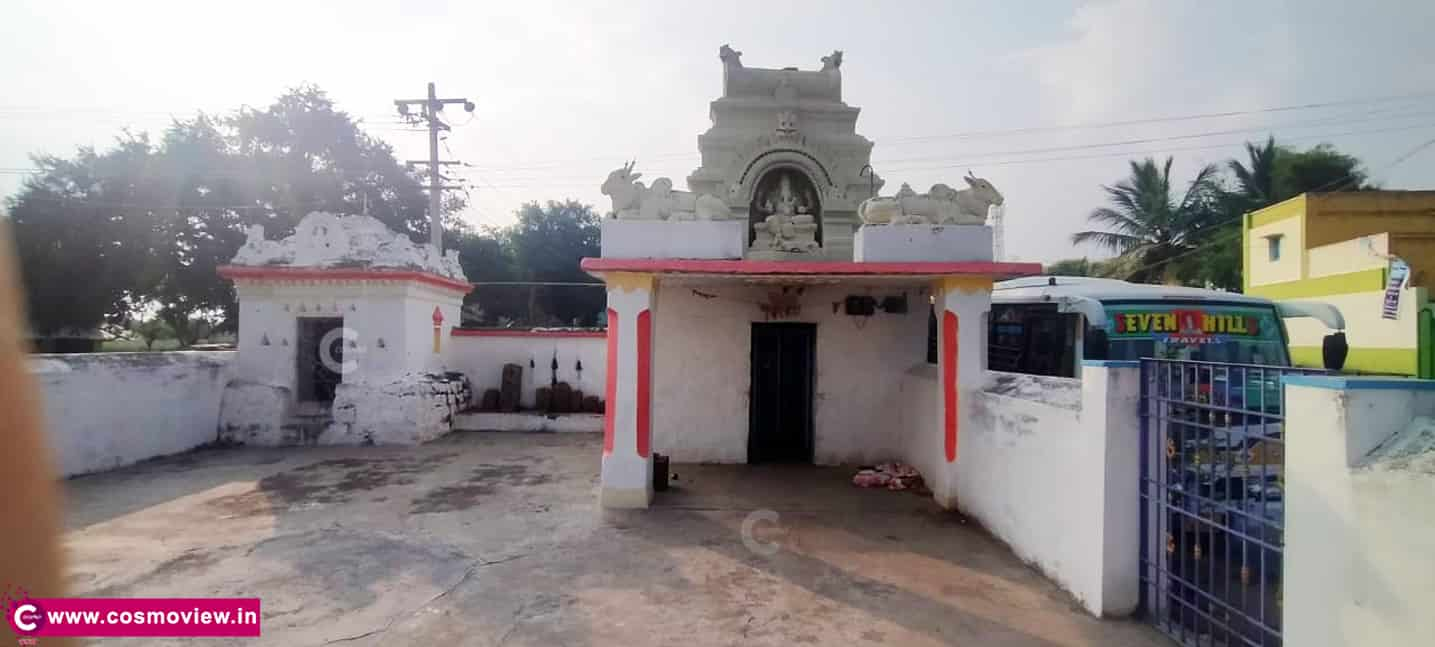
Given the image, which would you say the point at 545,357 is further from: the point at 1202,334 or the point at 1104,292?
the point at 1202,334

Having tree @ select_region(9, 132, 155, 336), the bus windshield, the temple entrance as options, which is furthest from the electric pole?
the bus windshield

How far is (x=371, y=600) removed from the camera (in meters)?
4.30

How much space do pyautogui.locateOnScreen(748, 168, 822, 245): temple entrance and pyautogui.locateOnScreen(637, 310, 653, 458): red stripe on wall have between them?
285 centimetres

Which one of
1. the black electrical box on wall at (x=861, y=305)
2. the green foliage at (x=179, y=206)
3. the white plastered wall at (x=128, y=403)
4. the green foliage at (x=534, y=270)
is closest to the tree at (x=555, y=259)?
the green foliage at (x=534, y=270)

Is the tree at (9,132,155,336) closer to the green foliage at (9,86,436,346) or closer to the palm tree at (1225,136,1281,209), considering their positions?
the green foliage at (9,86,436,346)

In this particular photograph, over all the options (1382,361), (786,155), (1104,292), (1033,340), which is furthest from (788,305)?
(1382,361)

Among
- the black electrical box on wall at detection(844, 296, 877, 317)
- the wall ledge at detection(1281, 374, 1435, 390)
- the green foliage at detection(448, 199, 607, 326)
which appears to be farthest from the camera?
the green foliage at detection(448, 199, 607, 326)

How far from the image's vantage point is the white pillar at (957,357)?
6.41 metres

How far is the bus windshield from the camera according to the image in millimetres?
6578

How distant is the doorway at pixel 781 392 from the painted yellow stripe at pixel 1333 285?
1235cm

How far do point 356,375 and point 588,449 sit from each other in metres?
3.95

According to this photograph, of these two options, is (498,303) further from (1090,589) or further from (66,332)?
(1090,589)

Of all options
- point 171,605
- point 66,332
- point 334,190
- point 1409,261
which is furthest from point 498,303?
point 1409,261

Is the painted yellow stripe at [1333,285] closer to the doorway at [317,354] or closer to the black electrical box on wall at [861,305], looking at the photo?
the black electrical box on wall at [861,305]
